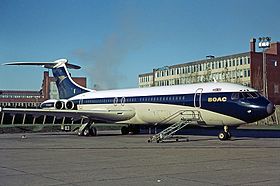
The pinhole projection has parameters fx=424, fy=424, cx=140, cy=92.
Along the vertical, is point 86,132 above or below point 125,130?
below

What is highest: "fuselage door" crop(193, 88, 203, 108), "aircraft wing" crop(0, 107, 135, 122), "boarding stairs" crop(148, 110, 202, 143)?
"fuselage door" crop(193, 88, 203, 108)

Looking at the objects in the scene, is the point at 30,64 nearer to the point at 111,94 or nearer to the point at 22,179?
the point at 111,94

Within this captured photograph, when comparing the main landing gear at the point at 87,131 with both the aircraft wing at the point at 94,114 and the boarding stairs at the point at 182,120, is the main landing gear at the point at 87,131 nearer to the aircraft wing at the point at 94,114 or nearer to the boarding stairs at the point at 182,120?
the aircraft wing at the point at 94,114

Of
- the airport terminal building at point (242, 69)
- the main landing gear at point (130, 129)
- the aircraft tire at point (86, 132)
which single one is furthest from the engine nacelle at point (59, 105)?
the airport terminal building at point (242, 69)

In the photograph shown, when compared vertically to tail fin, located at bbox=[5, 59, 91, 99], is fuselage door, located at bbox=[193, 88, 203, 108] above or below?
below

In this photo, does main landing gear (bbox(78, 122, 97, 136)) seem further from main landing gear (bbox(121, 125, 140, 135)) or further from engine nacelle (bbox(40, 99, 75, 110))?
engine nacelle (bbox(40, 99, 75, 110))

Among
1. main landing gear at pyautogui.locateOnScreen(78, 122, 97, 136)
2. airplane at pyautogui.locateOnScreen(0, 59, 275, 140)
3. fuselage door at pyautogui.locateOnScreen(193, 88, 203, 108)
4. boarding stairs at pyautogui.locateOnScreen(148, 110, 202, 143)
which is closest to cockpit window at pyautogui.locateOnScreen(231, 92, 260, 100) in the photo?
airplane at pyautogui.locateOnScreen(0, 59, 275, 140)

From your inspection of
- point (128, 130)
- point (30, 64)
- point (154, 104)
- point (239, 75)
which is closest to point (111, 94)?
point (128, 130)

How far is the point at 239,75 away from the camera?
9231 centimetres

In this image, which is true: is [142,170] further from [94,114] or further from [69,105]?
[69,105]

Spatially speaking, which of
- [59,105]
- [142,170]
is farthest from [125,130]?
[142,170]

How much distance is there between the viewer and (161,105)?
99.5ft

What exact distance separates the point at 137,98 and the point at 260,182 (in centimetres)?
2300

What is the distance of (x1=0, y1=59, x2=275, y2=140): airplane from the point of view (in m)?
25.8
